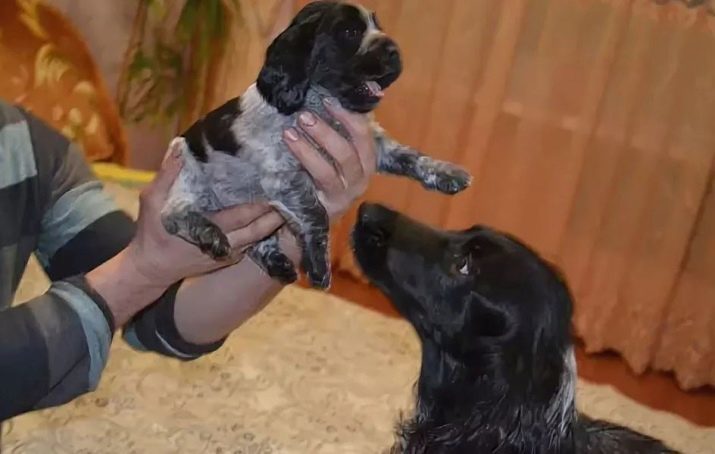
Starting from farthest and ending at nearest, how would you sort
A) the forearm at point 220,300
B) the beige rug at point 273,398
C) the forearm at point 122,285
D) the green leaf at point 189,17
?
1. the green leaf at point 189,17
2. the beige rug at point 273,398
3. the forearm at point 220,300
4. the forearm at point 122,285

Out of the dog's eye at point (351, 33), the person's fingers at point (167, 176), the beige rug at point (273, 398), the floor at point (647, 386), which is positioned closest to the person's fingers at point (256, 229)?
the person's fingers at point (167, 176)

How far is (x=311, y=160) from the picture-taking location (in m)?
1.17

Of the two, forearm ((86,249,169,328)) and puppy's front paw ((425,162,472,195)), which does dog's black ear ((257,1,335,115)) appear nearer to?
puppy's front paw ((425,162,472,195))

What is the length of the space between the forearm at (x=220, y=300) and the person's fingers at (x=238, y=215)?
6.2 inches

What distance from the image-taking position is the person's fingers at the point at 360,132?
118cm

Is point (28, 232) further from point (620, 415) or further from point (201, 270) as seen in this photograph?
point (620, 415)

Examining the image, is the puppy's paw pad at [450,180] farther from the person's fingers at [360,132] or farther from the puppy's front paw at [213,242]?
the puppy's front paw at [213,242]

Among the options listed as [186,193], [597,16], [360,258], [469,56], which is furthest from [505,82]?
[186,193]

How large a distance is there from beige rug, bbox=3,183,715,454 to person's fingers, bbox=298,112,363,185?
0.93 metres

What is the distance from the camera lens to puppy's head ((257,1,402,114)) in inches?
44.1

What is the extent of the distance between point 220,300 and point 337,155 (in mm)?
326

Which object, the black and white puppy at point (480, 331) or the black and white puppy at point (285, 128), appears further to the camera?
the black and white puppy at point (480, 331)

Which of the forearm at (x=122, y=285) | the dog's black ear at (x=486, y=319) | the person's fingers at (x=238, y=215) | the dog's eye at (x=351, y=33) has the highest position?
the dog's eye at (x=351, y=33)

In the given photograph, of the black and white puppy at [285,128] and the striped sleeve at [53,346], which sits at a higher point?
the black and white puppy at [285,128]
